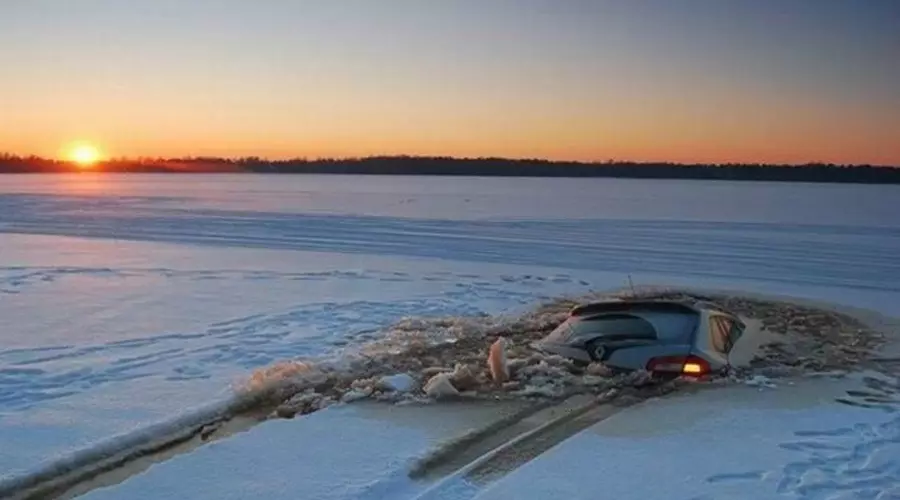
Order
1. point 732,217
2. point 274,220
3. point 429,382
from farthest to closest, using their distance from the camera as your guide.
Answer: point 732,217 → point 274,220 → point 429,382

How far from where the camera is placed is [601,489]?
20.6 feet

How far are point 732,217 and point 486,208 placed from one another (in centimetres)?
1372

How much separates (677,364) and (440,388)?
2.65 meters

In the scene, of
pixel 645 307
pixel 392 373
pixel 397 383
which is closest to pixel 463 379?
pixel 397 383

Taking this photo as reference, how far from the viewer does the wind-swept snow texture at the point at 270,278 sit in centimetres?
922

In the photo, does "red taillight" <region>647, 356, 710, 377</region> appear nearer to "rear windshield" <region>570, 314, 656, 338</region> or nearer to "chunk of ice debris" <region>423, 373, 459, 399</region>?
"rear windshield" <region>570, 314, 656, 338</region>

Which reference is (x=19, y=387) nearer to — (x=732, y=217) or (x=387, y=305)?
(x=387, y=305)

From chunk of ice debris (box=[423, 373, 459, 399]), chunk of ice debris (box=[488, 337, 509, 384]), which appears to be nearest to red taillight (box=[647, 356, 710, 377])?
chunk of ice debris (box=[488, 337, 509, 384])

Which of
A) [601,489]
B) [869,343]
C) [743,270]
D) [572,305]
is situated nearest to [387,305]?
[572,305]

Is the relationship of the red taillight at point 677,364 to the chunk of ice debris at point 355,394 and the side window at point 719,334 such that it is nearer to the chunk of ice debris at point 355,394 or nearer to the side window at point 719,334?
the side window at point 719,334

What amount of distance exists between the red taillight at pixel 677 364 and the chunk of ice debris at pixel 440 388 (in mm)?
2238

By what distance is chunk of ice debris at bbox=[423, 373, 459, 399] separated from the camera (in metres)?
8.84

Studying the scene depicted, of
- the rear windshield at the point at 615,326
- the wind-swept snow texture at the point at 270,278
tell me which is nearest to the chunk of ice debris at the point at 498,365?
the rear windshield at the point at 615,326

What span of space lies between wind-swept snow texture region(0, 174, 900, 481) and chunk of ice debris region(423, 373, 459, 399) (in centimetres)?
225
